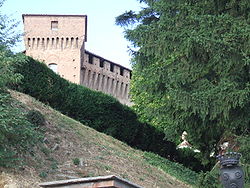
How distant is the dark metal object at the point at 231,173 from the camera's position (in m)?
4.79

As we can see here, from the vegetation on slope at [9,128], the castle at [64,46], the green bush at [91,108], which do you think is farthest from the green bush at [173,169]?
the castle at [64,46]

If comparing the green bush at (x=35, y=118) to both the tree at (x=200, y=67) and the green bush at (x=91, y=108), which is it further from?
the green bush at (x=91, y=108)

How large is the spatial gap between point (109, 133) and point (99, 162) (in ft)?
25.2

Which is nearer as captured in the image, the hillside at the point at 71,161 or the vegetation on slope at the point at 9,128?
the vegetation on slope at the point at 9,128

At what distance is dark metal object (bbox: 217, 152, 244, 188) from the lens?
4789mm

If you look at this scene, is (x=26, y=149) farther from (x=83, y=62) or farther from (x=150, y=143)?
(x=83, y=62)

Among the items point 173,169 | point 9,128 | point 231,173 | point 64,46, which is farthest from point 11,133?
point 64,46

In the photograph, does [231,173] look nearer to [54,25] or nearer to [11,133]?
[11,133]

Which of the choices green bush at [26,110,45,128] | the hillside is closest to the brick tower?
the hillside

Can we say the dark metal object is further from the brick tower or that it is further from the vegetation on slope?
the brick tower

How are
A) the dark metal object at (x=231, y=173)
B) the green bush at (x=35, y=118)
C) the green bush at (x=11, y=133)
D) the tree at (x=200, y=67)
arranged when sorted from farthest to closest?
the green bush at (x=35, y=118), the tree at (x=200, y=67), the green bush at (x=11, y=133), the dark metal object at (x=231, y=173)

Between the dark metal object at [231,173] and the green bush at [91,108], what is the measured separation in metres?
13.1

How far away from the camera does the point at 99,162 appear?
40.2 ft

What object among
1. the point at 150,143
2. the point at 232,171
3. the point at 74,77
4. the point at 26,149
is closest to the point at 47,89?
the point at 150,143
